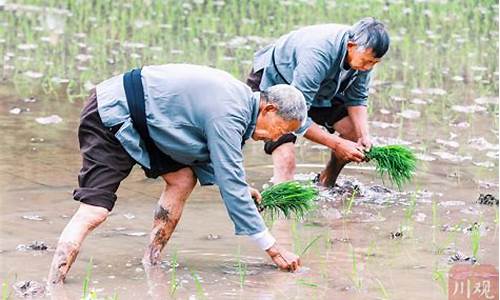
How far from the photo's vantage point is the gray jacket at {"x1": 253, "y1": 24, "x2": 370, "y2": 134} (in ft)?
18.4

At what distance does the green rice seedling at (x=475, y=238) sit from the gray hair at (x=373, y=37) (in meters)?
0.98

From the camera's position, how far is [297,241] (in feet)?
17.9

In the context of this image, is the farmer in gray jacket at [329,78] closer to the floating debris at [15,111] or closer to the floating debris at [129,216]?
the floating debris at [129,216]

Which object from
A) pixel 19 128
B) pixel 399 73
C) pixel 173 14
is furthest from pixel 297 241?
pixel 173 14

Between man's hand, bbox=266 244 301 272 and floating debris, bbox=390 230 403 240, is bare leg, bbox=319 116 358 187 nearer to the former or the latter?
floating debris, bbox=390 230 403 240

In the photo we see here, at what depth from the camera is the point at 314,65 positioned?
5.60 metres

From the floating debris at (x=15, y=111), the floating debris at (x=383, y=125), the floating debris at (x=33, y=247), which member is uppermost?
the floating debris at (x=33, y=247)

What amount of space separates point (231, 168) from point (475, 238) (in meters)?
1.43

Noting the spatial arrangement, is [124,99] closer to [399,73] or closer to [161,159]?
[161,159]

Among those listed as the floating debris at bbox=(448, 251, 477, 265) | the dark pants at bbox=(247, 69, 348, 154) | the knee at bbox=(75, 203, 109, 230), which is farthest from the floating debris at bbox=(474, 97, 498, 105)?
the knee at bbox=(75, 203, 109, 230)

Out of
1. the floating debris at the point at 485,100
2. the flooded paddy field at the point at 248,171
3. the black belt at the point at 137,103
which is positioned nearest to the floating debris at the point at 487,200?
the flooded paddy field at the point at 248,171

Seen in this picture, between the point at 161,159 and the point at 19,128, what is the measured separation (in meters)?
2.85

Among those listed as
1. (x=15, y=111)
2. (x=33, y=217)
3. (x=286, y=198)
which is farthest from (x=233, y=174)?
(x=15, y=111)

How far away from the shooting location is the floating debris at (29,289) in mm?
4488
